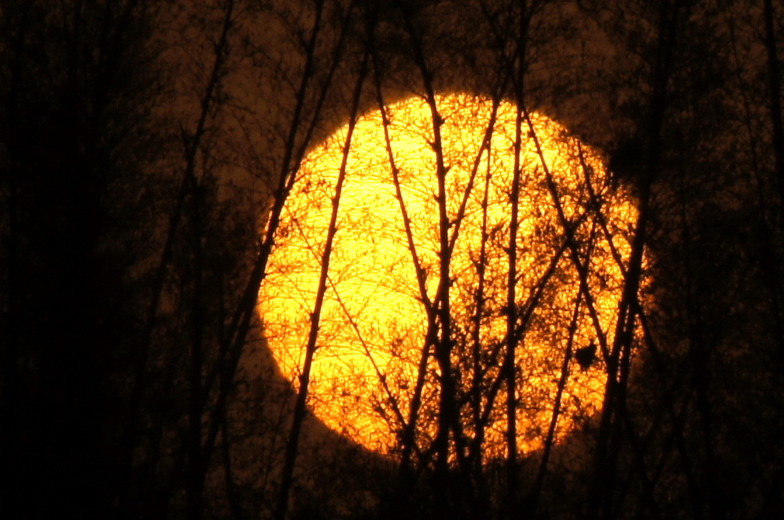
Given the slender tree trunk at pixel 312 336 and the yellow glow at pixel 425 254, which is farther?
the yellow glow at pixel 425 254

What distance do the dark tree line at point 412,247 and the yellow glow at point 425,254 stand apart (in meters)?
0.12

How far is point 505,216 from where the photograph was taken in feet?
27.2

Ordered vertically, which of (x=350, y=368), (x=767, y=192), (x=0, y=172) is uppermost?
(x=767, y=192)

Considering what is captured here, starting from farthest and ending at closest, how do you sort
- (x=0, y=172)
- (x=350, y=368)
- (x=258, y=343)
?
(x=258, y=343), (x=350, y=368), (x=0, y=172)

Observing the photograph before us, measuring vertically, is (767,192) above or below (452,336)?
above

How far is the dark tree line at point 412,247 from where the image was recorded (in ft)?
24.7

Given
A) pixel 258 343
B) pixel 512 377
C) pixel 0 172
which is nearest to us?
pixel 0 172

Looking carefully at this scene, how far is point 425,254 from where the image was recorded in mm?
8141

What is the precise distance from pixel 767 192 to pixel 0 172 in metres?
5.97

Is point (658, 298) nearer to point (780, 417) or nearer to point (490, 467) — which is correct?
point (780, 417)

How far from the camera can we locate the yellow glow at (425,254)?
321 inches

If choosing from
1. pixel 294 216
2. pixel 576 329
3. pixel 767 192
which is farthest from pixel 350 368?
pixel 767 192

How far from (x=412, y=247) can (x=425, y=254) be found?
0.24 meters

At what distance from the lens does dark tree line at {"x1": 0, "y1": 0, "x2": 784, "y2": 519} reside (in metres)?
7.52
